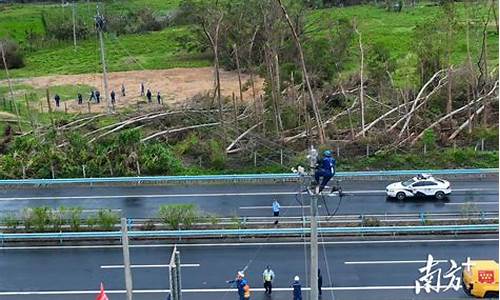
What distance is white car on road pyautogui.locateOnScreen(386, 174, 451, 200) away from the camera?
2866cm

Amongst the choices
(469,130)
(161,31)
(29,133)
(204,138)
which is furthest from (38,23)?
(469,130)

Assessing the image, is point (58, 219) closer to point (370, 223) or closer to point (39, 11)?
point (370, 223)

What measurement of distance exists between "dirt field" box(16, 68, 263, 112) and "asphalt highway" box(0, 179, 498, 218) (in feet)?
45.7

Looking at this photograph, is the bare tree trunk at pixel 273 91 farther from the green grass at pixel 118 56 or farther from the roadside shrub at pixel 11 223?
the green grass at pixel 118 56

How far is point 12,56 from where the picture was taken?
60.0 meters

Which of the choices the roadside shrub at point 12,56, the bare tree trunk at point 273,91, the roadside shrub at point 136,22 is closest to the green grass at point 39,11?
the roadside shrub at point 136,22

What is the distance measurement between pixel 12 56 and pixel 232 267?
141ft

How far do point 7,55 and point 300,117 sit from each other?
1285 inches

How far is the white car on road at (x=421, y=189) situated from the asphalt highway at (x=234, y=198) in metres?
0.29

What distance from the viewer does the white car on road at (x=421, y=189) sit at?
28.7m

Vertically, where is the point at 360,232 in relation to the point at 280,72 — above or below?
below

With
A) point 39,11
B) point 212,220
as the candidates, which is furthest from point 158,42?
point 212,220

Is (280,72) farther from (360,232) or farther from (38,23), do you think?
→ (38,23)

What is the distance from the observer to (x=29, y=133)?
38094mm
